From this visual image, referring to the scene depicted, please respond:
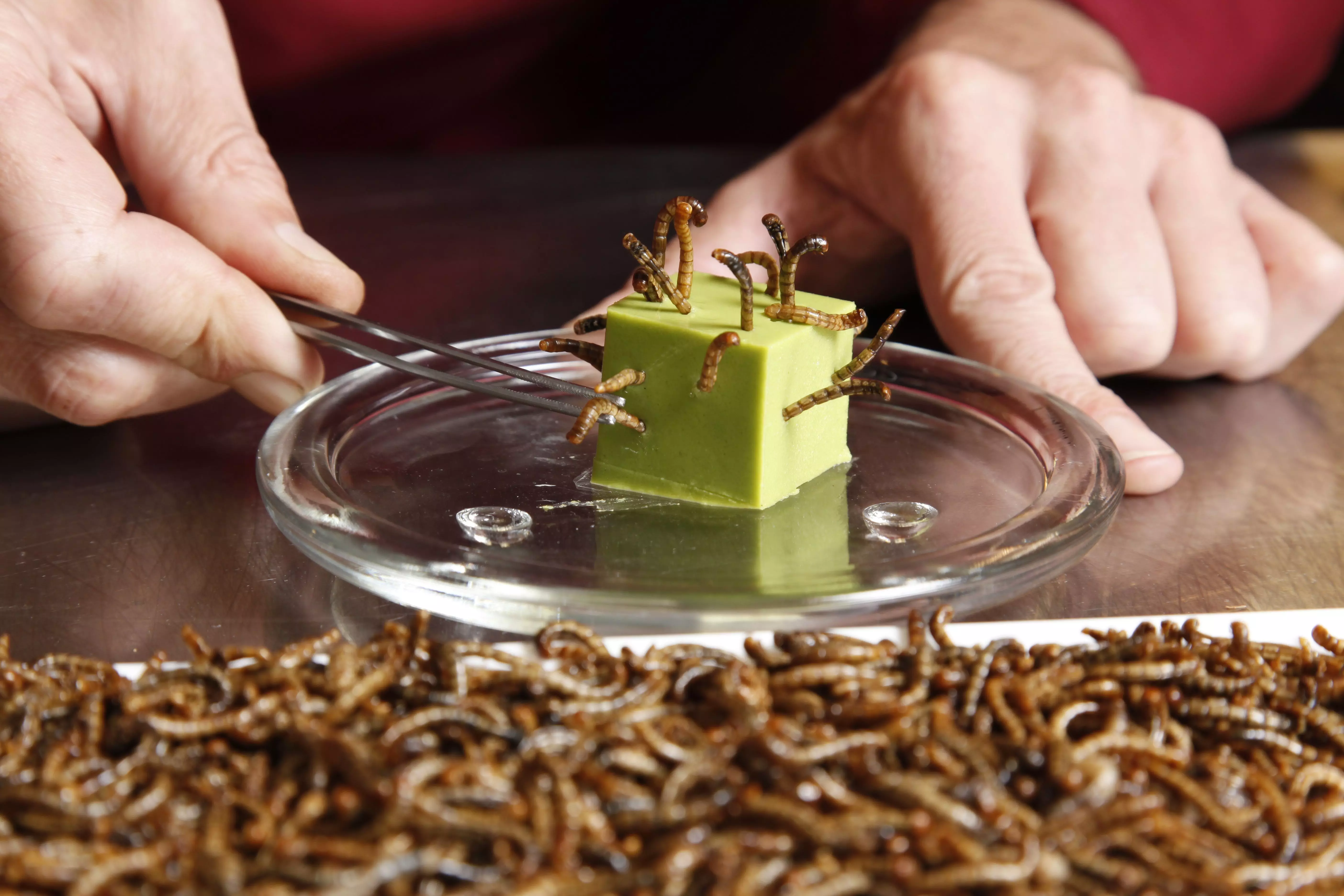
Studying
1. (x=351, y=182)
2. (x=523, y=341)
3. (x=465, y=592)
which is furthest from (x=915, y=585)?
(x=351, y=182)

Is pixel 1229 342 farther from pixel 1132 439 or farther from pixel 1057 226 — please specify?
pixel 1132 439

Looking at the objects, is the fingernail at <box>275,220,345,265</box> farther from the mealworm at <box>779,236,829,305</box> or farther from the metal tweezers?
the mealworm at <box>779,236,829,305</box>

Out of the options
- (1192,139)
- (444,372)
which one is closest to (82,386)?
(444,372)

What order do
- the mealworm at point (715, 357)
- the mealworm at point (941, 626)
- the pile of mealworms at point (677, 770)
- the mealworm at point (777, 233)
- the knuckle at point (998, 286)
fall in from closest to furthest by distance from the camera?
1. the pile of mealworms at point (677, 770)
2. the mealworm at point (941, 626)
3. the mealworm at point (715, 357)
4. the mealworm at point (777, 233)
5. the knuckle at point (998, 286)

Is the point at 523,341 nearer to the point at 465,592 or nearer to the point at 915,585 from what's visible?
the point at 465,592

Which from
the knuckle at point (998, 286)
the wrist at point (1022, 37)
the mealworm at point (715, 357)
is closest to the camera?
the mealworm at point (715, 357)

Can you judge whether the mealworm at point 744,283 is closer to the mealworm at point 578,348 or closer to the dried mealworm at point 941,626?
the mealworm at point 578,348

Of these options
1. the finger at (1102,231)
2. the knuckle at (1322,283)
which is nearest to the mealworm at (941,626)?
the finger at (1102,231)
